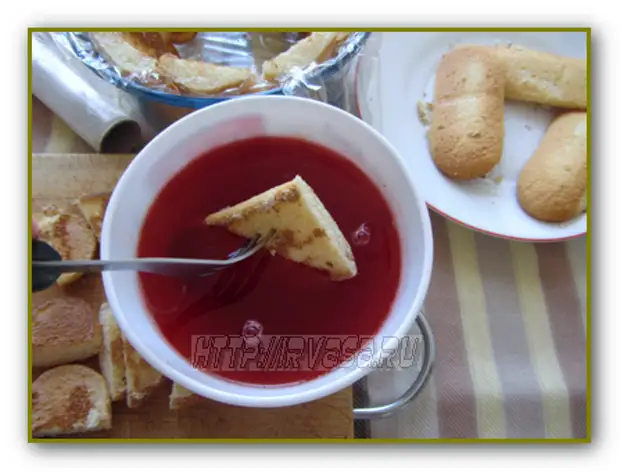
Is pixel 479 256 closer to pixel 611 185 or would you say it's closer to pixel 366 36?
pixel 611 185

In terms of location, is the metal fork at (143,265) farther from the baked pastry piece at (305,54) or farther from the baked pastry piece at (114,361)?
the baked pastry piece at (305,54)

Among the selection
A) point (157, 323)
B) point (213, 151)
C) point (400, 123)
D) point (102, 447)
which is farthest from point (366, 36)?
point (102, 447)

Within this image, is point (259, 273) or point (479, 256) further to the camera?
point (479, 256)

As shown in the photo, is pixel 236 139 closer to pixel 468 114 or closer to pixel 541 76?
pixel 468 114

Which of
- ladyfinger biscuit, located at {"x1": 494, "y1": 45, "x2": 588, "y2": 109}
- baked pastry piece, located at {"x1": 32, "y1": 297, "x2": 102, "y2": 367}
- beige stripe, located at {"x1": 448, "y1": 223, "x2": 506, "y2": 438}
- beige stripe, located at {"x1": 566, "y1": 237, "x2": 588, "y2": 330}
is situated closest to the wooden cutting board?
baked pastry piece, located at {"x1": 32, "y1": 297, "x2": 102, "y2": 367}

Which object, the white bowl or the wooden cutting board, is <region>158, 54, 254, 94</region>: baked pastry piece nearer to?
the white bowl
